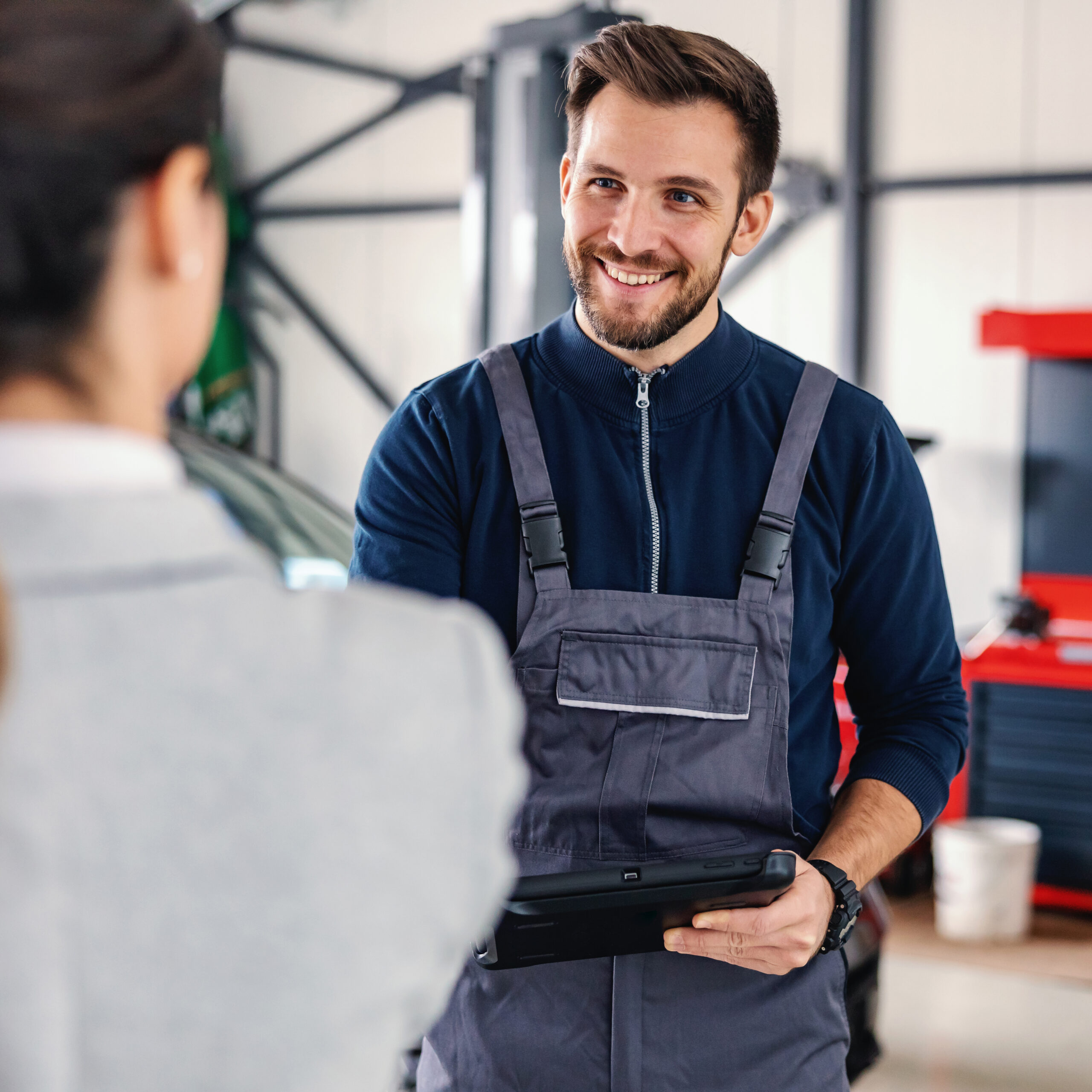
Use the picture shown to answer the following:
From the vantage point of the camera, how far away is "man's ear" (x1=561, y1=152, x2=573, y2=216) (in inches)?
56.4

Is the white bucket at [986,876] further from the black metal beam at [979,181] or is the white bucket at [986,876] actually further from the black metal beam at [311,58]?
the black metal beam at [311,58]

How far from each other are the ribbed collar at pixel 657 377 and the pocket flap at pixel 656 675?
0.84 feet

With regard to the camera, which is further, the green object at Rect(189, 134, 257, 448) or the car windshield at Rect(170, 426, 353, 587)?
the green object at Rect(189, 134, 257, 448)

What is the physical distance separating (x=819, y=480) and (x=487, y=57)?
7.72 ft

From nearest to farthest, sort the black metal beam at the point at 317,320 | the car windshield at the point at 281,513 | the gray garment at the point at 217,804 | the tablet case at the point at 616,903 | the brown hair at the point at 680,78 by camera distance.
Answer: the gray garment at the point at 217,804, the tablet case at the point at 616,903, the brown hair at the point at 680,78, the car windshield at the point at 281,513, the black metal beam at the point at 317,320

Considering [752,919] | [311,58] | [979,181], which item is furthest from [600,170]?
[311,58]

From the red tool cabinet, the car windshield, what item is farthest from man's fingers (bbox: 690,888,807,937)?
the red tool cabinet

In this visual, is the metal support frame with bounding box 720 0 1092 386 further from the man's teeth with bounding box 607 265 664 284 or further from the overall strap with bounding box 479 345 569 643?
the overall strap with bounding box 479 345 569 643

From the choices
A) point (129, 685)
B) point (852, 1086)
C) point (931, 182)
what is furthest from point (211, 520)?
point (931, 182)

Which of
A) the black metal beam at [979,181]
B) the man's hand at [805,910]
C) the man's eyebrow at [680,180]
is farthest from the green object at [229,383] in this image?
the man's hand at [805,910]

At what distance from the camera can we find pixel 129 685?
0.53m

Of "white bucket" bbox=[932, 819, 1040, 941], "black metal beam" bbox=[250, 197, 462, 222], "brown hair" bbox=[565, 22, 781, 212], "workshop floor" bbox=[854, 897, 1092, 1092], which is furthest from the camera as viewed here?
"black metal beam" bbox=[250, 197, 462, 222]

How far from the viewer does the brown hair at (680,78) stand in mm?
1336

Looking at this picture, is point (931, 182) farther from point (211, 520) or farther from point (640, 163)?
point (211, 520)
